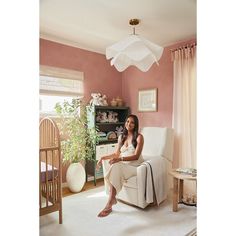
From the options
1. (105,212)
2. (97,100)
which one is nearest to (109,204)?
(105,212)

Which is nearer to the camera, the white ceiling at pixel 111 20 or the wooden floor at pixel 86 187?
the white ceiling at pixel 111 20

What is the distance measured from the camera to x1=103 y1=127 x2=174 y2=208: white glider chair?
98.3 inches

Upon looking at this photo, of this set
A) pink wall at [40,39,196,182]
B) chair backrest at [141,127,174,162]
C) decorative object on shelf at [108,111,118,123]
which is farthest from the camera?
decorative object on shelf at [108,111,118,123]

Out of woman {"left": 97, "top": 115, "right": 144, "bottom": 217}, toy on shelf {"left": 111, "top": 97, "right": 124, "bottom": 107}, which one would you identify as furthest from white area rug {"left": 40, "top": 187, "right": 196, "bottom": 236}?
toy on shelf {"left": 111, "top": 97, "right": 124, "bottom": 107}

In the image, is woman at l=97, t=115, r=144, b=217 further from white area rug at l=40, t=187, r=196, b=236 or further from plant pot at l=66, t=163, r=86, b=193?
plant pot at l=66, t=163, r=86, b=193

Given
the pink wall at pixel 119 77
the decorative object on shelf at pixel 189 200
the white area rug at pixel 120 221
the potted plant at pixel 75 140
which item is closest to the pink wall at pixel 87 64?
the pink wall at pixel 119 77

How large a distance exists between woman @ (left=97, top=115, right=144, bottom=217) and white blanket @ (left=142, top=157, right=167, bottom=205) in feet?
0.54

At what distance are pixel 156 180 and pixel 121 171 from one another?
44 centimetres

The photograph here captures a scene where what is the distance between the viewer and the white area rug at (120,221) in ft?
6.71

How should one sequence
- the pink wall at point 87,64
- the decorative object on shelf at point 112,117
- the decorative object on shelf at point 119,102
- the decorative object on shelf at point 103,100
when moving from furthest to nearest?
the decorative object on shelf at point 119,102 → the decorative object on shelf at point 112,117 → the decorative object on shelf at point 103,100 → the pink wall at point 87,64

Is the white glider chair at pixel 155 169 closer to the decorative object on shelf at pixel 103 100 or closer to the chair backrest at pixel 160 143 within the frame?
the chair backrest at pixel 160 143

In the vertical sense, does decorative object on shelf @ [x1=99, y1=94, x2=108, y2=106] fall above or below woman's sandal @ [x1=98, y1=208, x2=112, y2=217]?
above

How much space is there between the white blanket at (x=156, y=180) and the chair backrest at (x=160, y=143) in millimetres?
269
